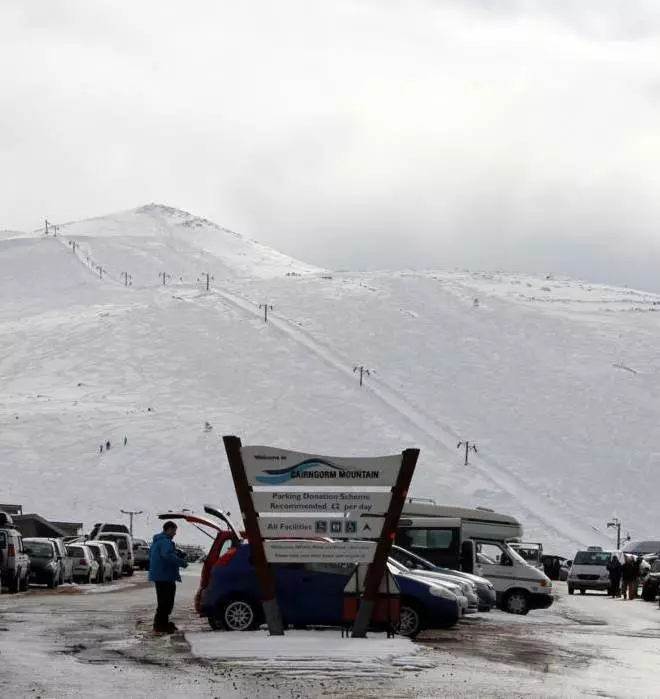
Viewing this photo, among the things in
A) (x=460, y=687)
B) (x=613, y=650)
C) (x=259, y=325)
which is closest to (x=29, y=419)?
(x=259, y=325)

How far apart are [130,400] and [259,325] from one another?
20.5 m

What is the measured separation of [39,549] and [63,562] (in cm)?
142

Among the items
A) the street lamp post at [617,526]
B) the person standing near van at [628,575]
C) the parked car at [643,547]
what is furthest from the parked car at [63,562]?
the street lamp post at [617,526]

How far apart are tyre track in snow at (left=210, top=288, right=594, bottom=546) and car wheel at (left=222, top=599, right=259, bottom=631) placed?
191 feet

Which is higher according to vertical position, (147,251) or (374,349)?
(147,251)

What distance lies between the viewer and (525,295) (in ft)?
486

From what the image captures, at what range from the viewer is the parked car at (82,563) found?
41.1 metres

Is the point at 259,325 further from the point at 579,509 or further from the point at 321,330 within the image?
the point at 579,509

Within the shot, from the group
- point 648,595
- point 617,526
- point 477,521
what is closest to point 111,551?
point 477,521

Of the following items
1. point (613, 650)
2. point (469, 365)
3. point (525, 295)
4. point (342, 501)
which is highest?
point (525, 295)

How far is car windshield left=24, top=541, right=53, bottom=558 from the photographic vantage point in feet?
123

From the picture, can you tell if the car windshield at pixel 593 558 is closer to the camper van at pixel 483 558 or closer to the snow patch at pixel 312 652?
the camper van at pixel 483 558

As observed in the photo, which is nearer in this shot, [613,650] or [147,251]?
[613,650]

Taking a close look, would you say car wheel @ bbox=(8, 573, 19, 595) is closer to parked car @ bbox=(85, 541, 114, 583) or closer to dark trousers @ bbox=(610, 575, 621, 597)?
parked car @ bbox=(85, 541, 114, 583)
